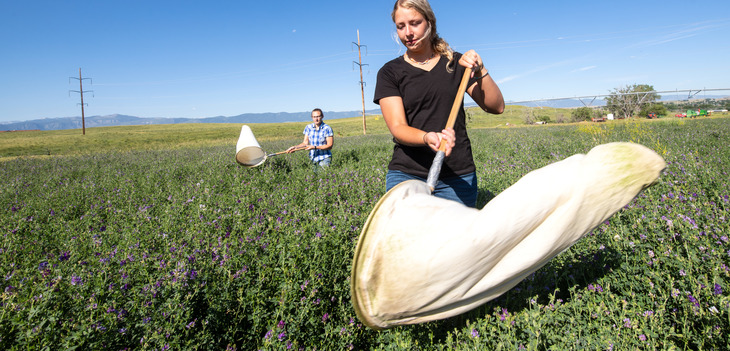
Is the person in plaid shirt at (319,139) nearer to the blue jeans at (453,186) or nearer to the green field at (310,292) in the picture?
Answer: the green field at (310,292)

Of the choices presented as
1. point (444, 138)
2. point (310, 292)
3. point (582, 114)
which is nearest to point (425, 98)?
point (444, 138)

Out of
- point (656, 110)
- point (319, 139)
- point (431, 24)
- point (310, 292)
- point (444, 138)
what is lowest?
point (310, 292)

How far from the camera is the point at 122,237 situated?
11.7 feet

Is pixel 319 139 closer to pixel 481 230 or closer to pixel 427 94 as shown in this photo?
pixel 427 94

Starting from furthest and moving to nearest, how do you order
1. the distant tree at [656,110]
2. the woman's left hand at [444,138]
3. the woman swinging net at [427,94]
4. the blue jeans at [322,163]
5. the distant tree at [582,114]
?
the distant tree at [582,114], the distant tree at [656,110], the blue jeans at [322,163], the woman swinging net at [427,94], the woman's left hand at [444,138]

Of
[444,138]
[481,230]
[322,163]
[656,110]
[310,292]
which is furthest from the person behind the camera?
[656,110]

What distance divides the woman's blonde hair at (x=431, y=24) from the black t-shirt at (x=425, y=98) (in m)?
0.03

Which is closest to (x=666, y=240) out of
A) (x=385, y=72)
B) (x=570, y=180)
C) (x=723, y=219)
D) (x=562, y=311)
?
(x=723, y=219)

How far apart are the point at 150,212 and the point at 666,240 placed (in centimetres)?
553

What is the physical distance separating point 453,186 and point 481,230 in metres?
0.93

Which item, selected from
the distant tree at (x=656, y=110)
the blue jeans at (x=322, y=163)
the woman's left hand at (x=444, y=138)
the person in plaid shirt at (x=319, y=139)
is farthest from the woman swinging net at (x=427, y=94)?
the distant tree at (x=656, y=110)

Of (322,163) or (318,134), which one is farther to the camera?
(322,163)

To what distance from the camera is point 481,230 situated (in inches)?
41.3

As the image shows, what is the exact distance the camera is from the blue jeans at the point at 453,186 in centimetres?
195
